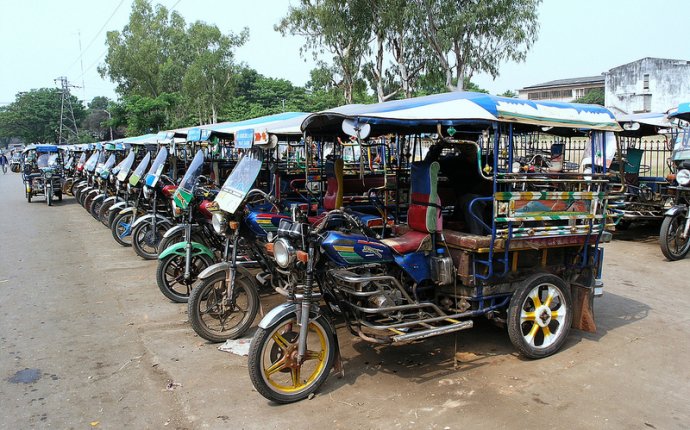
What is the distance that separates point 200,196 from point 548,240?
3.59 metres

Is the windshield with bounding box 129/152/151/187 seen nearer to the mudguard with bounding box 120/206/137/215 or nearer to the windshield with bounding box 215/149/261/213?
the mudguard with bounding box 120/206/137/215

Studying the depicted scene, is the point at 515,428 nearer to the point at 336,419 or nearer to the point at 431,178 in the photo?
the point at 336,419

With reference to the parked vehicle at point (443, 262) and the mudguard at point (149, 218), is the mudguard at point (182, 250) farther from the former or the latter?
the mudguard at point (149, 218)

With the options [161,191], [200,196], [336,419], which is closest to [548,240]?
[336,419]

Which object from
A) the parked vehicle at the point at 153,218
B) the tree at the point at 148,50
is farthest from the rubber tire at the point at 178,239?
the tree at the point at 148,50

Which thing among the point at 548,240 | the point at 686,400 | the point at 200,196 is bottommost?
the point at 686,400

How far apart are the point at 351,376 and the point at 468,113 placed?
2168mm

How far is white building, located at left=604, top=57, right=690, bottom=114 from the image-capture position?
35.1 meters

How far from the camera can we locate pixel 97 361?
14.3 ft

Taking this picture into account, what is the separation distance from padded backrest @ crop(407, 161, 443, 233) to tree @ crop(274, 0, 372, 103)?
64.5 feet

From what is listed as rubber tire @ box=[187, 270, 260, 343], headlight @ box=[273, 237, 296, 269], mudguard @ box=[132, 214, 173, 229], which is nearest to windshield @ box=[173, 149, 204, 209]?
rubber tire @ box=[187, 270, 260, 343]

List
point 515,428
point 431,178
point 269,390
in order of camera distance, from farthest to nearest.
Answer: point 431,178 < point 269,390 < point 515,428

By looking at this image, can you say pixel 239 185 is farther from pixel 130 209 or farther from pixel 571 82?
pixel 571 82

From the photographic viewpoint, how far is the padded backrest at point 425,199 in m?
4.17
